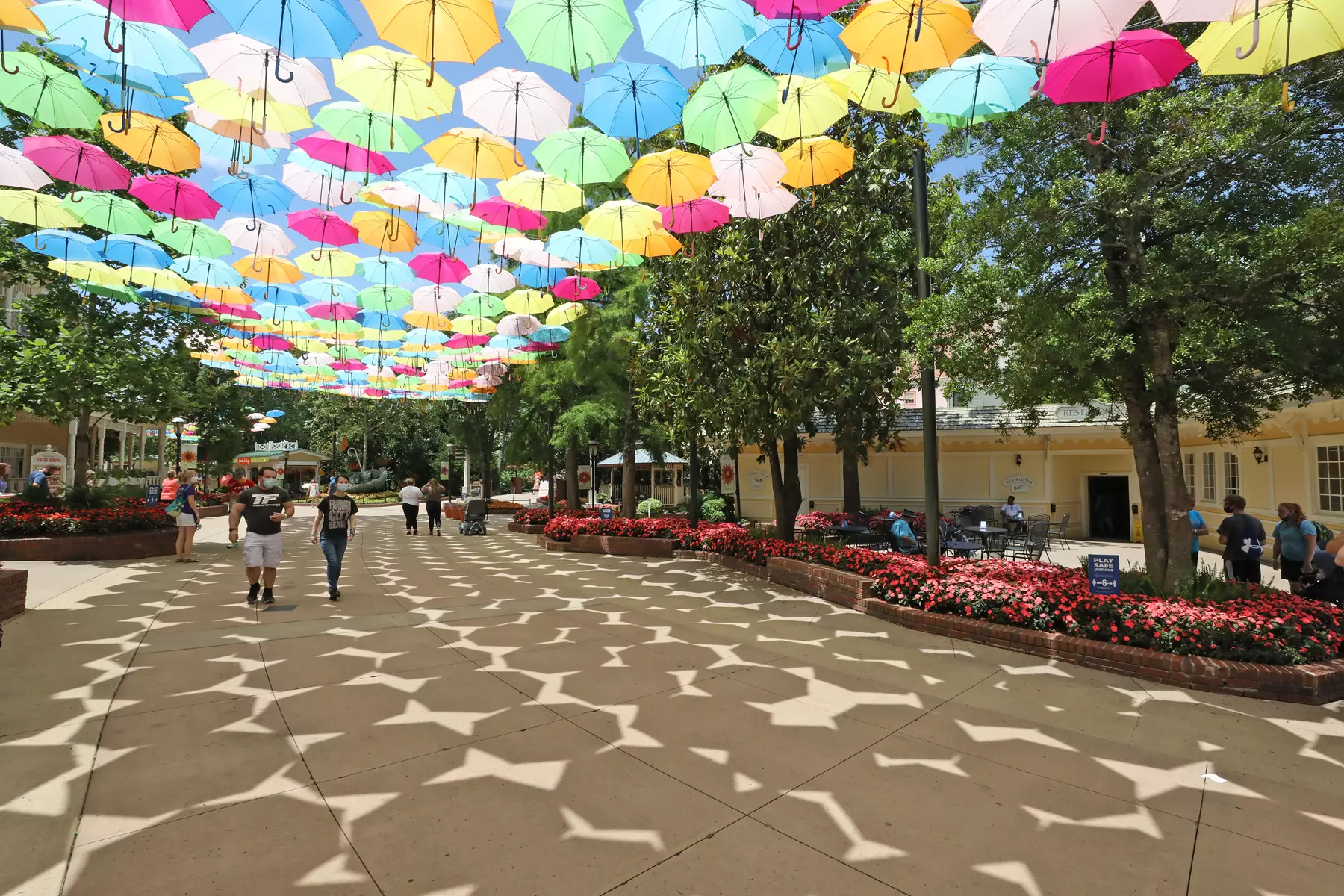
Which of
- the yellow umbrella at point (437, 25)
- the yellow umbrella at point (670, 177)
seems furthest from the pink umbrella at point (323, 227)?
the yellow umbrella at point (437, 25)

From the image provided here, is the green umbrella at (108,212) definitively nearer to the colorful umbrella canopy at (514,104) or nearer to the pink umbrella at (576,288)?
the colorful umbrella canopy at (514,104)

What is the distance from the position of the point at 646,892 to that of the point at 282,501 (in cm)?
778

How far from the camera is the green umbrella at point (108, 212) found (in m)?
8.63

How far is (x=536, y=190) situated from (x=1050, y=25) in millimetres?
5864

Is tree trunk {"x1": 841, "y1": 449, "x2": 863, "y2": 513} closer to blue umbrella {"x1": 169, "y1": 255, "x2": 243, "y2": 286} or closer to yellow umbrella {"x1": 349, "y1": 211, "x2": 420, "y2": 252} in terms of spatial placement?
yellow umbrella {"x1": 349, "y1": 211, "x2": 420, "y2": 252}

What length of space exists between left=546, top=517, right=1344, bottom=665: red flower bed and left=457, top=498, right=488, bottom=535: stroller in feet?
45.2

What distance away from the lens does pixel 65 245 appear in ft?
33.9

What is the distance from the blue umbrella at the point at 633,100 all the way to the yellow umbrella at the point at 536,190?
130 cm

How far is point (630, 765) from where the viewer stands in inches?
160

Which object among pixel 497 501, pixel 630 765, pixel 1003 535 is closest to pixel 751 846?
pixel 630 765

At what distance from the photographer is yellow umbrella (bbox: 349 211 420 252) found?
988 cm

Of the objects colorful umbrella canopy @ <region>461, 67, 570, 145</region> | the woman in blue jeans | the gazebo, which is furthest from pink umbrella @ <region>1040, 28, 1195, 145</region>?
the gazebo

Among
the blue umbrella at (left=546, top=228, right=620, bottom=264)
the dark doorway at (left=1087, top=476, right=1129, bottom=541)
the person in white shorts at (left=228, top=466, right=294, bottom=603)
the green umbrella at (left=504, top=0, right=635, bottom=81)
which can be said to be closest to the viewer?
the green umbrella at (left=504, top=0, right=635, bottom=81)

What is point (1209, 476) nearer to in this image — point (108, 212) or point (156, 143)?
point (156, 143)
